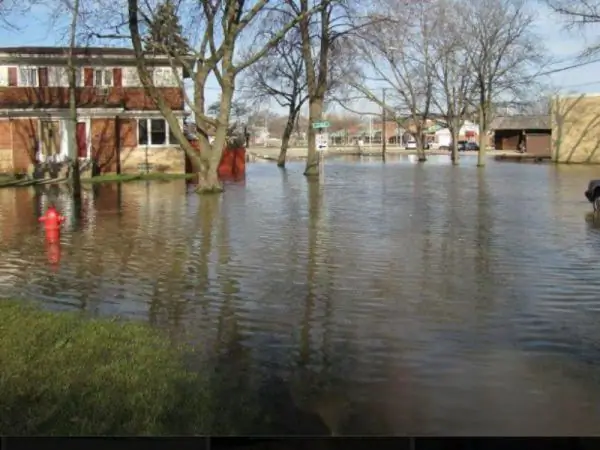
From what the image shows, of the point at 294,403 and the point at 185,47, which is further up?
the point at 185,47

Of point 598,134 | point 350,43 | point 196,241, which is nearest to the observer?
point 196,241

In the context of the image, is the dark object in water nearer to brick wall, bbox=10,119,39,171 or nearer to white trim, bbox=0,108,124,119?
white trim, bbox=0,108,124,119

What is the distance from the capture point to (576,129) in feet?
198

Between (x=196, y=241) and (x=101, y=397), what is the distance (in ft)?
28.8

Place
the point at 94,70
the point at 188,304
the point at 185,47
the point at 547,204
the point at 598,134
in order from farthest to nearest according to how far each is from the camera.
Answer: the point at 598,134
the point at 94,70
the point at 185,47
the point at 547,204
the point at 188,304

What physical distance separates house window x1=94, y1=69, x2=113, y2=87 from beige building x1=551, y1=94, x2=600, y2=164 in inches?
1530

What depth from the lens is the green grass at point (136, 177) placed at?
32650mm

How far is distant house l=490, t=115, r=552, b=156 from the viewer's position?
282 ft

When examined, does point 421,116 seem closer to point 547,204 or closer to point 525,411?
point 547,204

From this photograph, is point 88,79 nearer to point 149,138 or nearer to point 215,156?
point 149,138

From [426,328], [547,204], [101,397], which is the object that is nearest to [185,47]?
[547,204]

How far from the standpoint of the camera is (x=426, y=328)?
713cm

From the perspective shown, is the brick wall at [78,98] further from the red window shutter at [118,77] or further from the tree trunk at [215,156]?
the tree trunk at [215,156]

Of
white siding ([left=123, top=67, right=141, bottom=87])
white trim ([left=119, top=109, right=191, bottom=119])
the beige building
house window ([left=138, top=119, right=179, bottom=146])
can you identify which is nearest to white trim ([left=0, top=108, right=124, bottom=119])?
white trim ([left=119, top=109, right=191, bottom=119])
